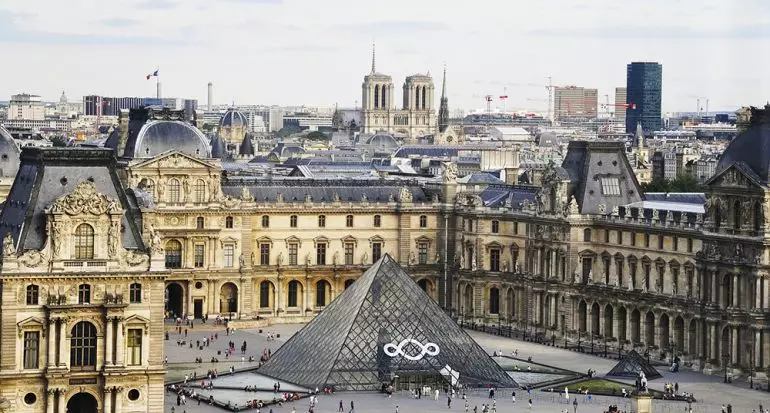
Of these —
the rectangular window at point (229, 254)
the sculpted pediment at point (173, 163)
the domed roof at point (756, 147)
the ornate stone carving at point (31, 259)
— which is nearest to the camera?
the ornate stone carving at point (31, 259)

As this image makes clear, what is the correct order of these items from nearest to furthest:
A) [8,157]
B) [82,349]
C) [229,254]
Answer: [82,349], [8,157], [229,254]

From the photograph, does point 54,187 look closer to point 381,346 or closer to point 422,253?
point 381,346

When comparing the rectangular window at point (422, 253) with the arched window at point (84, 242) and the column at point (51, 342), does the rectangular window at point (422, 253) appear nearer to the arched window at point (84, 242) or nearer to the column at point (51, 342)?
the arched window at point (84, 242)

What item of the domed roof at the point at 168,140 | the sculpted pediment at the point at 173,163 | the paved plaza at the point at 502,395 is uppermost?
the domed roof at the point at 168,140

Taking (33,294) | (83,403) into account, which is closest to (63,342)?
(33,294)

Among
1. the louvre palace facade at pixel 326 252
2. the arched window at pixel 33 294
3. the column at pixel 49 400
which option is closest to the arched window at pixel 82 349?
the louvre palace facade at pixel 326 252

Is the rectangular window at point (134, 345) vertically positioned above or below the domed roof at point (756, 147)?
below

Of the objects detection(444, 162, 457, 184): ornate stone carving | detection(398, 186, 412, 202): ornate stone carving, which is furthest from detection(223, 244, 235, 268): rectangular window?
detection(444, 162, 457, 184): ornate stone carving
